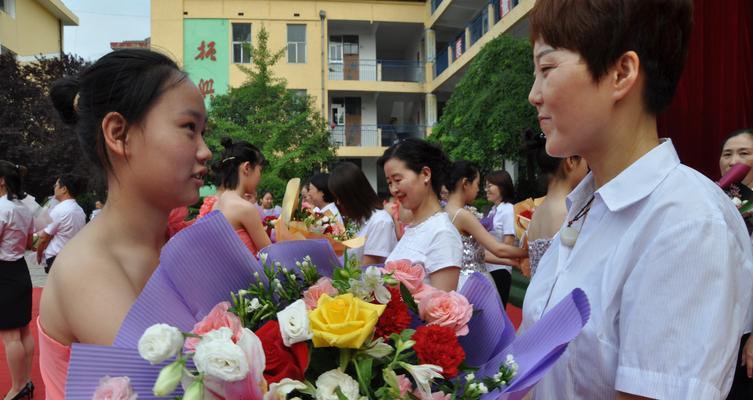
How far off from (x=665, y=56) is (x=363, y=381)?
0.77m

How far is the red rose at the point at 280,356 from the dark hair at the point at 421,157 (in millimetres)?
2201

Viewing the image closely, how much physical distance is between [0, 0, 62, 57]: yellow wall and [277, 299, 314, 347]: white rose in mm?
28148

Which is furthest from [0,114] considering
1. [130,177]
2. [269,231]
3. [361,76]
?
[130,177]

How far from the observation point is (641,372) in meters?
0.94

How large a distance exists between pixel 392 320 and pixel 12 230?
4887 millimetres

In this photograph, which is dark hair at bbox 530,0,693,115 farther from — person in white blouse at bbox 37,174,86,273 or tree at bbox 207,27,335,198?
tree at bbox 207,27,335,198

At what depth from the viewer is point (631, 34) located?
104cm

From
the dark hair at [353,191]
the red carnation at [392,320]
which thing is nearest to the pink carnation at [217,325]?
the red carnation at [392,320]

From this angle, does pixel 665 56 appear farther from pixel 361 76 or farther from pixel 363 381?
pixel 361 76

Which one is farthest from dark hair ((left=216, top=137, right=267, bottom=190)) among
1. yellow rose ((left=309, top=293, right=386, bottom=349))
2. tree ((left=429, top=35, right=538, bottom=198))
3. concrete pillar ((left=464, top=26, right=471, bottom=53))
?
concrete pillar ((left=464, top=26, right=471, bottom=53))

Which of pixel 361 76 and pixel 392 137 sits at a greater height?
pixel 361 76

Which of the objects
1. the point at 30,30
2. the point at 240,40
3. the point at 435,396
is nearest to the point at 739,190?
the point at 435,396

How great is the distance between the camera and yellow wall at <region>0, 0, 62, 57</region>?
966 inches

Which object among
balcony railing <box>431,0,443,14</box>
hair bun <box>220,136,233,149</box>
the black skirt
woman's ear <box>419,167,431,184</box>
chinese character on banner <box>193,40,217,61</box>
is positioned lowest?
the black skirt
